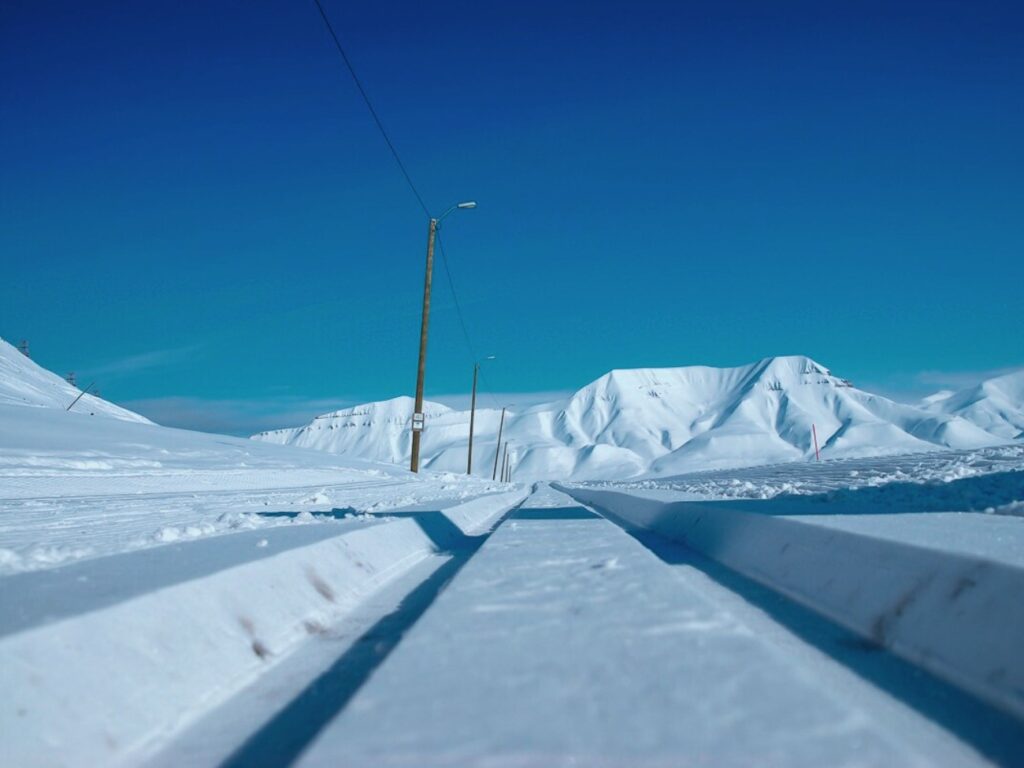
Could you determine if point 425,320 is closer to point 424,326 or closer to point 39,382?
point 424,326

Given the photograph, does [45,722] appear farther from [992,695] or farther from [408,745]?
[992,695]

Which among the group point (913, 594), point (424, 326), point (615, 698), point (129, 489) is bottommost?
point (615, 698)

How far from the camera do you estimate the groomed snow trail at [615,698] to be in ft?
5.64

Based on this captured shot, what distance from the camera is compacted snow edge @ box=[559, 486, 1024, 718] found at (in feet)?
7.97


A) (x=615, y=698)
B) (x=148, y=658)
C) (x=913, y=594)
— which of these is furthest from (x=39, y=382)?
(x=615, y=698)

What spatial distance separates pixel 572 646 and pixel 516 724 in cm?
68

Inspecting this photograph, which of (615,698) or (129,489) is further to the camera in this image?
(129,489)

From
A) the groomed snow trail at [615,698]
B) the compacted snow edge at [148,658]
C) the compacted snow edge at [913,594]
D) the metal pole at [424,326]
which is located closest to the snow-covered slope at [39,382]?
the metal pole at [424,326]

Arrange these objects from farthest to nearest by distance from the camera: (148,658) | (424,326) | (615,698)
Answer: (424,326) → (148,658) → (615,698)

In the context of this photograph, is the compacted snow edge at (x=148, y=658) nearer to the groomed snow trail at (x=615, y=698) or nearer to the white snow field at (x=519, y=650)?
the white snow field at (x=519, y=650)

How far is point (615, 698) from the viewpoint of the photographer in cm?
205

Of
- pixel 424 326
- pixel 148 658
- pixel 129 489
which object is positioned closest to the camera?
pixel 148 658

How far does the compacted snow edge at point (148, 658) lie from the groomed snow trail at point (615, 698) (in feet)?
2.13

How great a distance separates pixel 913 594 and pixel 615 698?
1.63 meters
